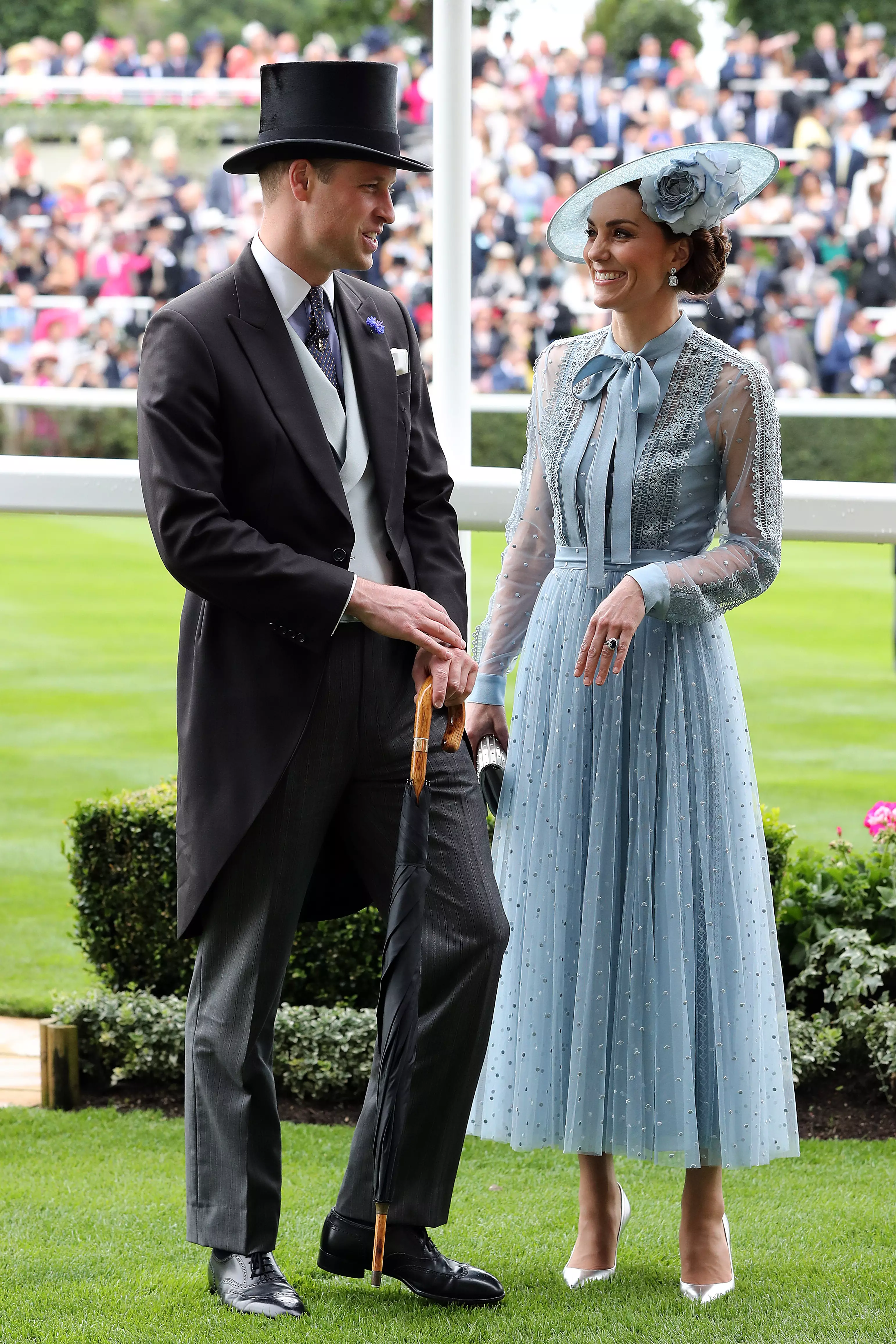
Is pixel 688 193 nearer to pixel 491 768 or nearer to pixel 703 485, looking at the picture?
pixel 703 485

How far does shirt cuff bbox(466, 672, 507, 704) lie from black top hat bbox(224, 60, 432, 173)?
0.89 metres

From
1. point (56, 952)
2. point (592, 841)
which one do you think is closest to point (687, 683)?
point (592, 841)

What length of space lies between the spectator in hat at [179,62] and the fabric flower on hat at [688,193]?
16591 mm

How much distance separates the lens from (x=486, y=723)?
2.89 metres

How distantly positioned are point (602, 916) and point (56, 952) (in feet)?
12.0

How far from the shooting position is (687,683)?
269 cm

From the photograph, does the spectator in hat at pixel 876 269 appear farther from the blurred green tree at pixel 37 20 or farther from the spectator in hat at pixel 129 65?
the blurred green tree at pixel 37 20

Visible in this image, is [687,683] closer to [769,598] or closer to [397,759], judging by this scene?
[397,759]

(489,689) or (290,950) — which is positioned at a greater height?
(489,689)

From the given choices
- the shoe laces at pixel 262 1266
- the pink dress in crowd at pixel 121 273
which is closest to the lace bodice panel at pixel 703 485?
the shoe laces at pixel 262 1266

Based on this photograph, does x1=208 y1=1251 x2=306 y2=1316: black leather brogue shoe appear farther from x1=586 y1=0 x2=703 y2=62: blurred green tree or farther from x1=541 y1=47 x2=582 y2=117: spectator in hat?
x1=586 y1=0 x2=703 y2=62: blurred green tree

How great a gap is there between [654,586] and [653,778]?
334 mm

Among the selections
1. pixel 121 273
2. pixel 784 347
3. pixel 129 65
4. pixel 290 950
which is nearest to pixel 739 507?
pixel 290 950

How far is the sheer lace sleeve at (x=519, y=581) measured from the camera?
2871 mm
